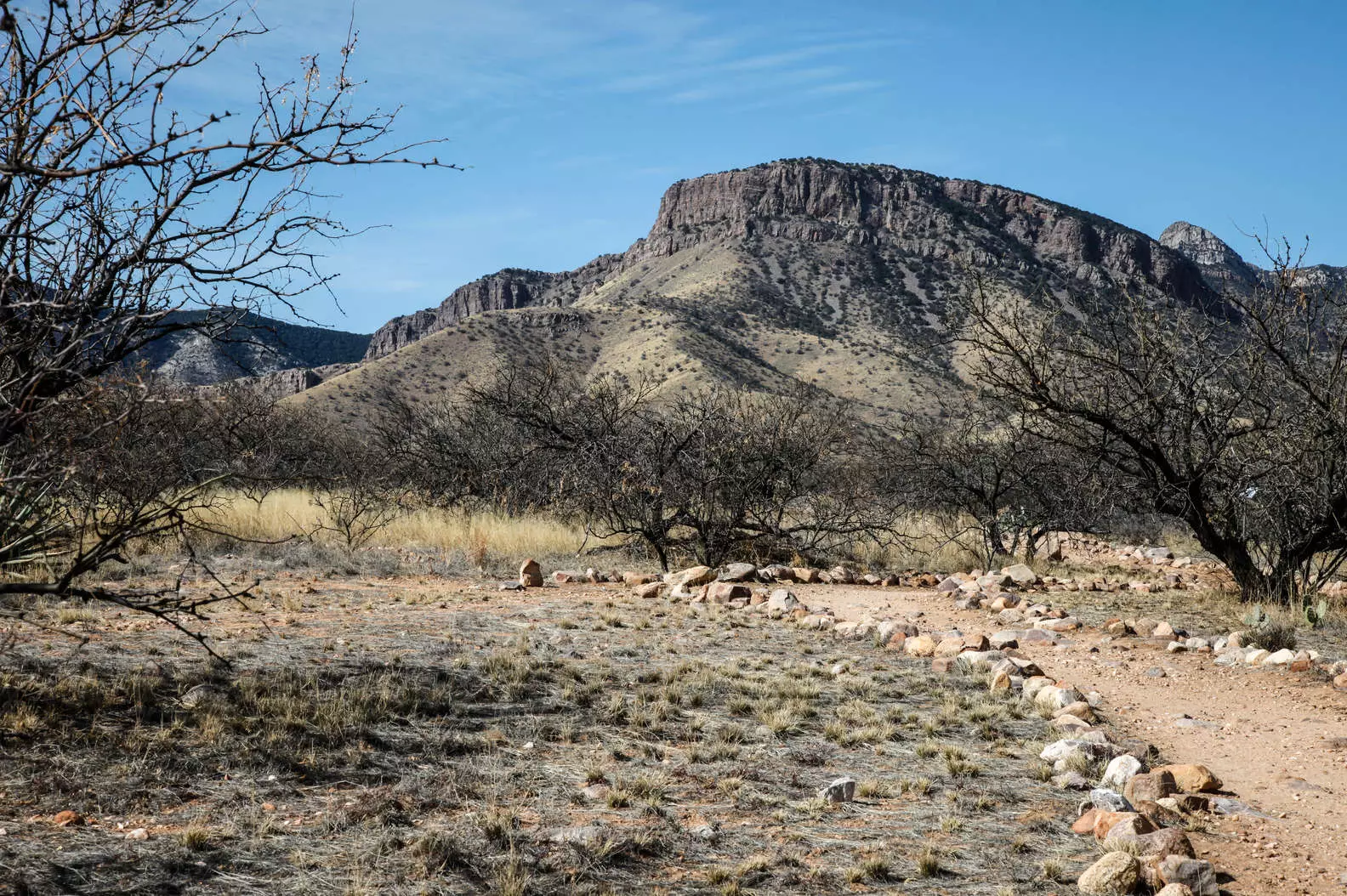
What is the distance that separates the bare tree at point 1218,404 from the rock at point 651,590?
476cm

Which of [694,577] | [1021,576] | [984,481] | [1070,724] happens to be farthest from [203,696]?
[984,481]

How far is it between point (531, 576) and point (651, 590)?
163cm

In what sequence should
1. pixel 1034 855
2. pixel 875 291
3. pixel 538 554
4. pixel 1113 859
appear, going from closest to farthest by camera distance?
pixel 1113 859 < pixel 1034 855 < pixel 538 554 < pixel 875 291

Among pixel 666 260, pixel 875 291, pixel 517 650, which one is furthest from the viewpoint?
pixel 666 260

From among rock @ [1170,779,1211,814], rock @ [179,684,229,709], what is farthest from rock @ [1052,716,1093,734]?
rock @ [179,684,229,709]

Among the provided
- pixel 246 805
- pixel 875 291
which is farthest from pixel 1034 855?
pixel 875 291

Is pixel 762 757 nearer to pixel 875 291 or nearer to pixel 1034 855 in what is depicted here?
pixel 1034 855

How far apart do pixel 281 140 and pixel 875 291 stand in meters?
89.8

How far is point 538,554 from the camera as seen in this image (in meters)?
15.0

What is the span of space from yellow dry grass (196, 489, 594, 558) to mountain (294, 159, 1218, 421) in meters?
27.5

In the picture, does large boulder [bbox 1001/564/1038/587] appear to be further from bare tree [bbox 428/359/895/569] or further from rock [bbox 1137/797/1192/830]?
rock [bbox 1137/797/1192/830]

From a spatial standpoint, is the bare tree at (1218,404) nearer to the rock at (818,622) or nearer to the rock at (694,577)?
the rock at (818,622)

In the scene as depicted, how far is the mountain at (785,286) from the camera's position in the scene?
6612cm

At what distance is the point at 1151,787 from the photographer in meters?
5.12
